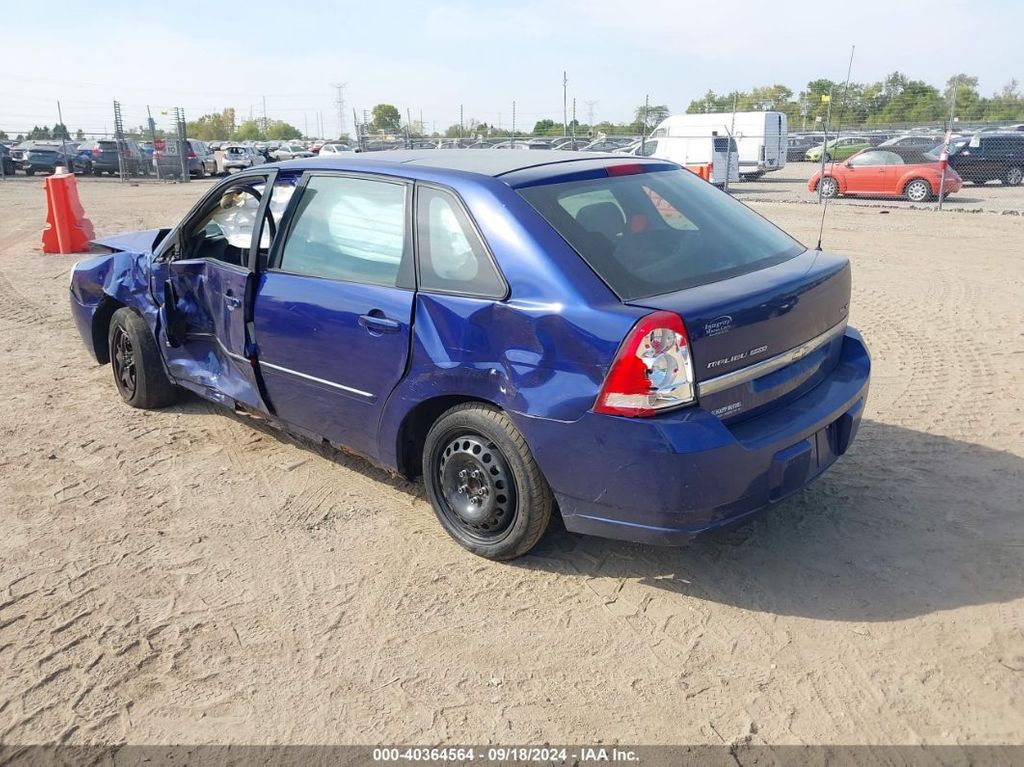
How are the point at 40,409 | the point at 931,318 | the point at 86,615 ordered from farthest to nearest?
the point at 931,318
the point at 40,409
the point at 86,615

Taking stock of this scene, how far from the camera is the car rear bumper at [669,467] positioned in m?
3.00

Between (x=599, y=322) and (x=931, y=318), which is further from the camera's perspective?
(x=931, y=318)

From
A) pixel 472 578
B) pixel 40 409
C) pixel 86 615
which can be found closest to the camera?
pixel 86 615

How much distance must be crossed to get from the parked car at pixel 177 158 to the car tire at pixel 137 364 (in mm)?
29053

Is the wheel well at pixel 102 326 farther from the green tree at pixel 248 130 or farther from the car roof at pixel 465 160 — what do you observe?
the green tree at pixel 248 130

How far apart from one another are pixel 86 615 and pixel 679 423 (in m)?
2.41

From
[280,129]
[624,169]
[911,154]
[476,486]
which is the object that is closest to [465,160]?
[624,169]

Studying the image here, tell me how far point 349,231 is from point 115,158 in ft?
112

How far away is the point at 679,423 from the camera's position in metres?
3.01

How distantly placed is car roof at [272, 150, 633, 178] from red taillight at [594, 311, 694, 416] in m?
1.09

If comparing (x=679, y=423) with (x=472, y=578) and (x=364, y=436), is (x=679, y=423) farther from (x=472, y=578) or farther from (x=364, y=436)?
(x=364, y=436)

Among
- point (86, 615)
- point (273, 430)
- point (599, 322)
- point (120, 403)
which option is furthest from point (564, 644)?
point (120, 403)

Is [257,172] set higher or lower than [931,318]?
higher

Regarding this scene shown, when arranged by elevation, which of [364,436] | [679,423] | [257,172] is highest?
[257,172]
